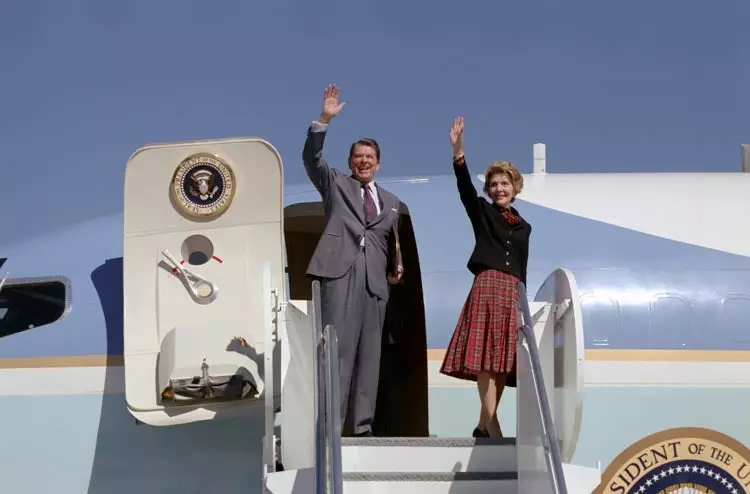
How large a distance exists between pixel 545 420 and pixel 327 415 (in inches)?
46.9

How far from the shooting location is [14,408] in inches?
286

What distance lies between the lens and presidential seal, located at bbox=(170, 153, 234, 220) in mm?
7070

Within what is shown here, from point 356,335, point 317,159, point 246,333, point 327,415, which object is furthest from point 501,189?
point 327,415

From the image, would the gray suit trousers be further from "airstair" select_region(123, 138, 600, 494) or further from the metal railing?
A: the metal railing

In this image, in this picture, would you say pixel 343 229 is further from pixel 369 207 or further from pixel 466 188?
pixel 466 188

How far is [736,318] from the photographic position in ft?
24.8

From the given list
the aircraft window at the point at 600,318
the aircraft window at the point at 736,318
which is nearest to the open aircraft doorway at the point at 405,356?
the aircraft window at the point at 600,318

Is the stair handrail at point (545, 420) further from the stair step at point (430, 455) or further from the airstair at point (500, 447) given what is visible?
the stair step at point (430, 455)

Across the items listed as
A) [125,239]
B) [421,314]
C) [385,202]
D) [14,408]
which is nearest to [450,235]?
[421,314]

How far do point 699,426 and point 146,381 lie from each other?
454 cm

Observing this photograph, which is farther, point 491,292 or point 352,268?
point 352,268

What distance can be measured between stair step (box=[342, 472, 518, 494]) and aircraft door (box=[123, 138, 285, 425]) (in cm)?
145

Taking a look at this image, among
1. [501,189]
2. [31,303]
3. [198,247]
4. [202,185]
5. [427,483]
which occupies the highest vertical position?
[202,185]

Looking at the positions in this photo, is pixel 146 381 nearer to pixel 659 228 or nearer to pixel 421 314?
pixel 421 314
